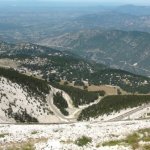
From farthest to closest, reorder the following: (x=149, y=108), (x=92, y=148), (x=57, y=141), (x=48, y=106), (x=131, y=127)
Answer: (x=48, y=106) < (x=149, y=108) < (x=131, y=127) < (x=57, y=141) < (x=92, y=148)

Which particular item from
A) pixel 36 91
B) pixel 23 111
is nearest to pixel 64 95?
pixel 36 91

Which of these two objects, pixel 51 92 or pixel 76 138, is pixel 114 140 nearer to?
pixel 76 138

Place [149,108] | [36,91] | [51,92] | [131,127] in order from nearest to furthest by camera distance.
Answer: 1. [131,127]
2. [149,108]
3. [36,91]
4. [51,92]

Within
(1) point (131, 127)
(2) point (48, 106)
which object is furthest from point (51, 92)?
(1) point (131, 127)

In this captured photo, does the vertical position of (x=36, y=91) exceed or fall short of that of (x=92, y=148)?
it falls short

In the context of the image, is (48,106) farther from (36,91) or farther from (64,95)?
(64,95)

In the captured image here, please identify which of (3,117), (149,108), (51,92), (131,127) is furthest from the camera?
(51,92)

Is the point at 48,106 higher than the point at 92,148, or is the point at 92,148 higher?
the point at 92,148

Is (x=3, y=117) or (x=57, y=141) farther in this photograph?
(x=3, y=117)

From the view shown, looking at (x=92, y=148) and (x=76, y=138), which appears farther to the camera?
(x=76, y=138)
